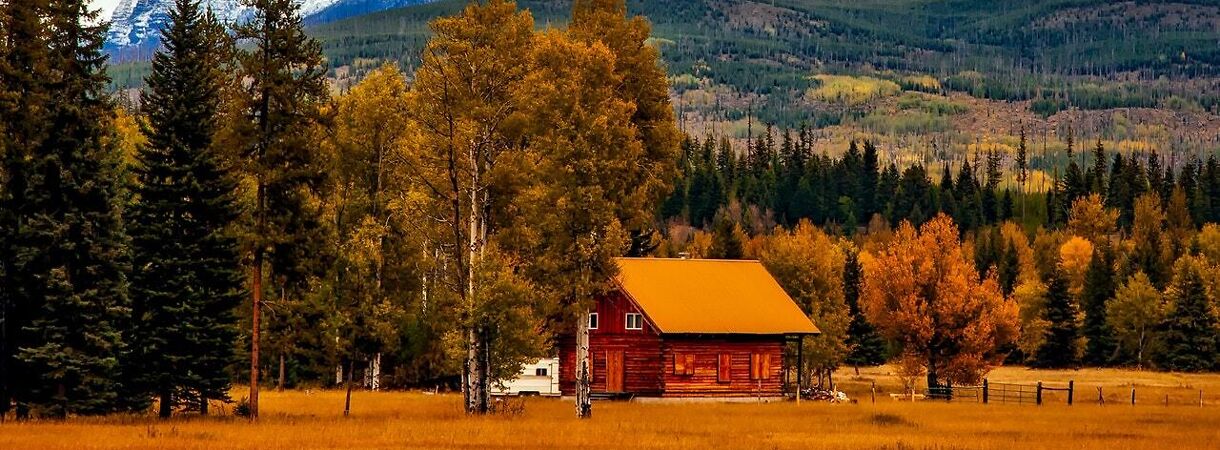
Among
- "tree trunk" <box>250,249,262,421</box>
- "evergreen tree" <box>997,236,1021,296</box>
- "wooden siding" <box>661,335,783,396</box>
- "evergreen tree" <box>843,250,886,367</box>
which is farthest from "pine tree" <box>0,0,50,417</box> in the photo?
"evergreen tree" <box>997,236,1021,296</box>

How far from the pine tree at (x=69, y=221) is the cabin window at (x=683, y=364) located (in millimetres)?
29649

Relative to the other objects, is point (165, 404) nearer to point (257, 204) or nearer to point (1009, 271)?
point (257, 204)

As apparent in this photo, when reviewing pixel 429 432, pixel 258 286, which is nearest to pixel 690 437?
pixel 429 432

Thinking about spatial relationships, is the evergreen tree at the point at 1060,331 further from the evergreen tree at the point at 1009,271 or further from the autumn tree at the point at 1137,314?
the evergreen tree at the point at 1009,271

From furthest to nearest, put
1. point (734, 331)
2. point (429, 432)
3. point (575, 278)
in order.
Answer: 1. point (734, 331)
2. point (575, 278)
3. point (429, 432)

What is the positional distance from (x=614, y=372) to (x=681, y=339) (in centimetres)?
362

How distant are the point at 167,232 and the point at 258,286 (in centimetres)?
315

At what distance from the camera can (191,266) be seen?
45469 mm

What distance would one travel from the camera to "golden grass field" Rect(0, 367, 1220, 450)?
132ft

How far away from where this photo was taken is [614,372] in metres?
69.4

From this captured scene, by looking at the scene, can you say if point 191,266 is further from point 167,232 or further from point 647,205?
point 647,205

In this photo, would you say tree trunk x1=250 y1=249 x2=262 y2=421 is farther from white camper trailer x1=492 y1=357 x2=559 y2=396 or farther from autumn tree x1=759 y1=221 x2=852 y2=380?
autumn tree x1=759 y1=221 x2=852 y2=380

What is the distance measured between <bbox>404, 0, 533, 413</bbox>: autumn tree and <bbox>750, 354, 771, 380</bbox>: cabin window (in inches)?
852

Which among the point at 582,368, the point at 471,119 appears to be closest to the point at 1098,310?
the point at 582,368
